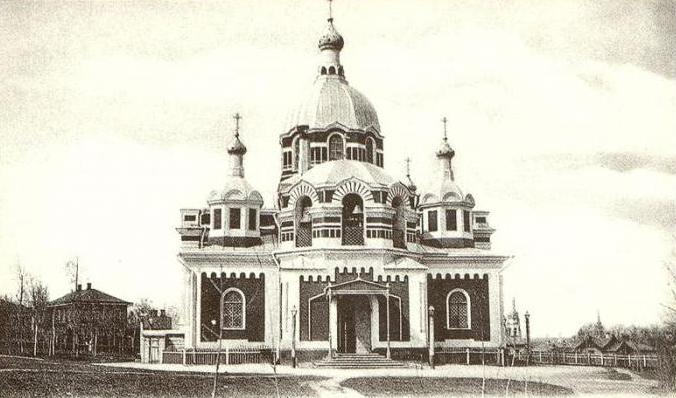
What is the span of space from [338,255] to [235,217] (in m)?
5.15

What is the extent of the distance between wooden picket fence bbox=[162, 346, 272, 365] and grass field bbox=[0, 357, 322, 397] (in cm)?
639

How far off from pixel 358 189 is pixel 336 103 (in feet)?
18.5

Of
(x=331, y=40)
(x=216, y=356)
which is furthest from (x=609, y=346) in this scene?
(x=216, y=356)

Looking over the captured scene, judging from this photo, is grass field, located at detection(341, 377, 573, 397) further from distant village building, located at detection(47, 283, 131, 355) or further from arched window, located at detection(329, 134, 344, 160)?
distant village building, located at detection(47, 283, 131, 355)

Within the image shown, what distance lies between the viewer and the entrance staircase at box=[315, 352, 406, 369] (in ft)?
83.6

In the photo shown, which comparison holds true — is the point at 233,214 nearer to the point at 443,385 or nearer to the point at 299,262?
the point at 299,262

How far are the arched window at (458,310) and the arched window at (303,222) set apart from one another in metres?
5.97

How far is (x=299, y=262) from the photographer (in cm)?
2886

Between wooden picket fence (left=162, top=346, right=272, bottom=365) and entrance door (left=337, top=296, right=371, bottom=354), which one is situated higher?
entrance door (left=337, top=296, right=371, bottom=354)

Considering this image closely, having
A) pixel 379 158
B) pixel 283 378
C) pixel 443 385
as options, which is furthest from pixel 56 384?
pixel 379 158

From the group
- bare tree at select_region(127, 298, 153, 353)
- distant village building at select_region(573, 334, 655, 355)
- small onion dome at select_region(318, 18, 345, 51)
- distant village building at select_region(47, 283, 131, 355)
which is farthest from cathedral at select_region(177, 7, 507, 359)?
bare tree at select_region(127, 298, 153, 353)

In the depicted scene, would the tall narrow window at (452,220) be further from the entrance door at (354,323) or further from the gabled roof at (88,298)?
the gabled roof at (88,298)

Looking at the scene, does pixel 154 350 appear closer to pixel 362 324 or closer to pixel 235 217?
pixel 235 217

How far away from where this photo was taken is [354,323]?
28.8m
